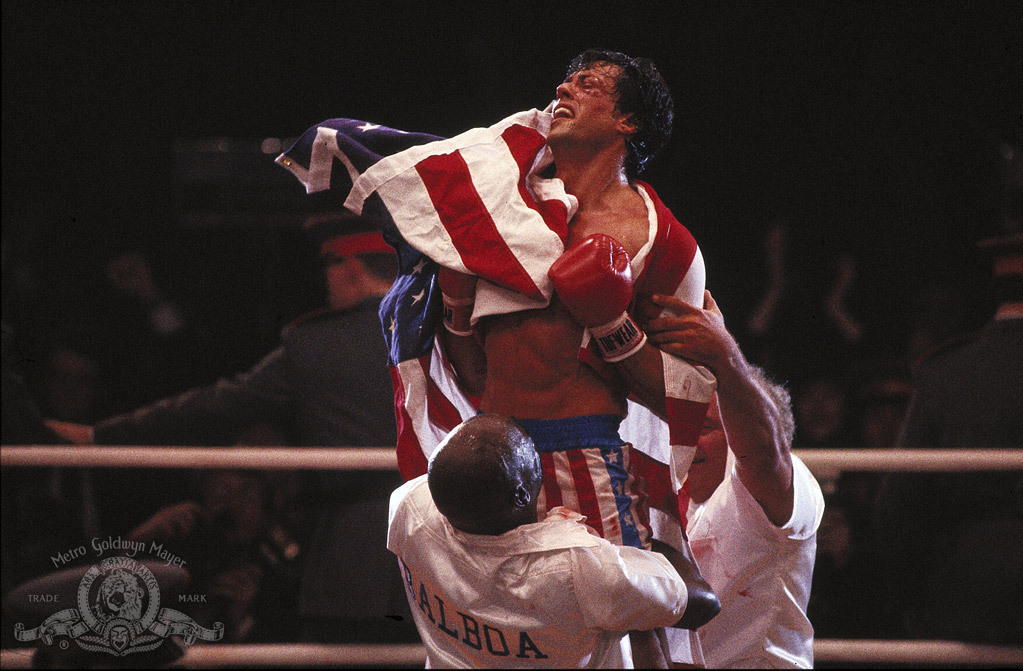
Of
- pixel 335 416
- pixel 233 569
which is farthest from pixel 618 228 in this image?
pixel 233 569

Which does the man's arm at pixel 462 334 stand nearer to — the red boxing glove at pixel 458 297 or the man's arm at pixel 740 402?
the red boxing glove at pixel 458 297

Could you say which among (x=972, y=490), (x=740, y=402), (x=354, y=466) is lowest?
(x=972, y=490)

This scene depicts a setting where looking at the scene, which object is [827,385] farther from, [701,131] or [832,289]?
[701,131]

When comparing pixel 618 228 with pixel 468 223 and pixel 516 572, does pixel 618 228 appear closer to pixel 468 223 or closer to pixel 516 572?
pixel 468 223

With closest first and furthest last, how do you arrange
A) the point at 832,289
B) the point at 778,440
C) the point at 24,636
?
the point at 778,440, the point at 24,636, the point at 832,289

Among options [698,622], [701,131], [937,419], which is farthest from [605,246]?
[701,131]

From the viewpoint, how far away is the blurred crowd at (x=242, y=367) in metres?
2.32

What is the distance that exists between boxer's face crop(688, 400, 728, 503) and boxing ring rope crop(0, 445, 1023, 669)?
0.22 meters

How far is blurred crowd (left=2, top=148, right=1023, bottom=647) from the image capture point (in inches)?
91.4

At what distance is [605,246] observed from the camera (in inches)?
52.0

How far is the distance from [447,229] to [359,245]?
0.80m

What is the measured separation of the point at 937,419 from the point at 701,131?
1.78 m

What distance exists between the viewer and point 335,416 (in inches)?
85.1

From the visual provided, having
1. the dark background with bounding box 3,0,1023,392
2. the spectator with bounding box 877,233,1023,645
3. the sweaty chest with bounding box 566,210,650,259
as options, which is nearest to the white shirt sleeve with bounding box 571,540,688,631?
the sweaty chest with bounding box 566,210,650,259
